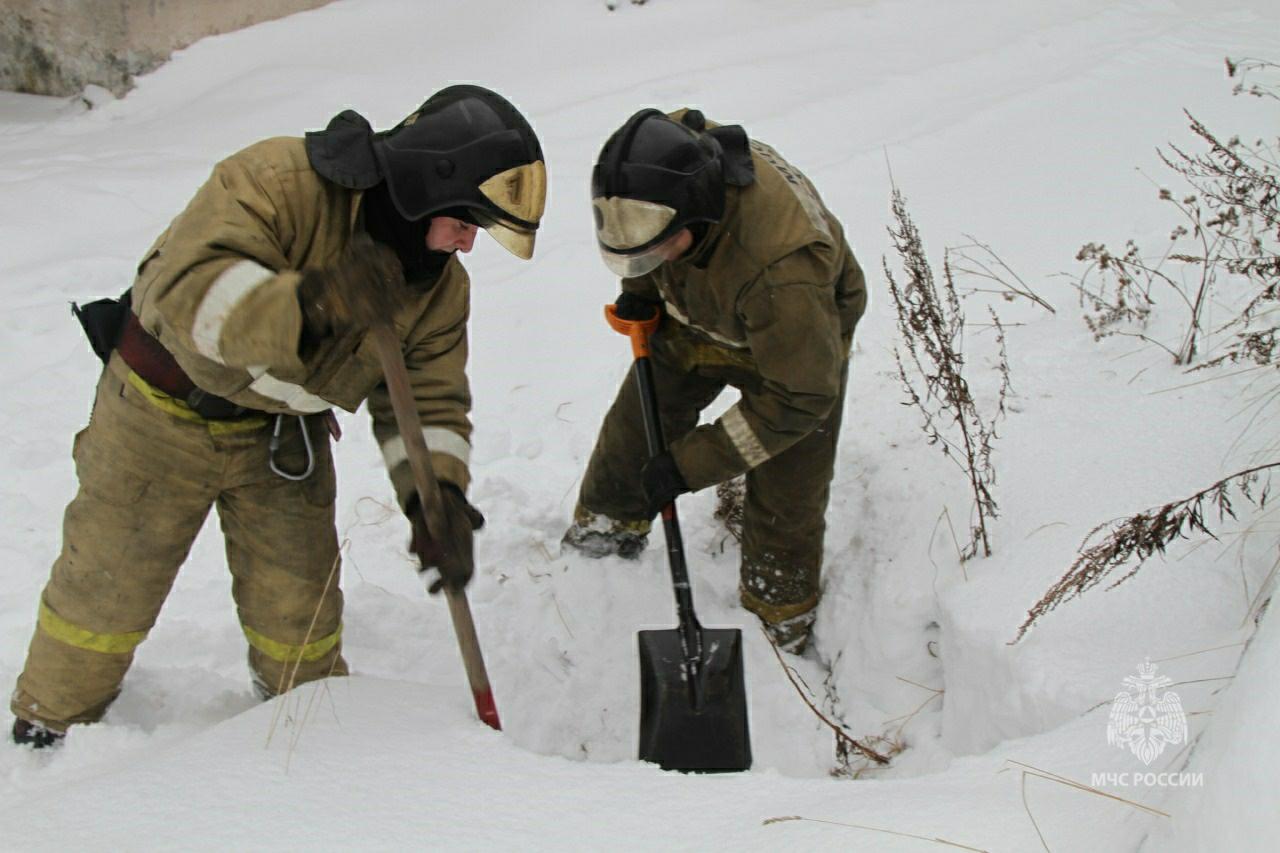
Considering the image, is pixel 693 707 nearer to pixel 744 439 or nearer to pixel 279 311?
pixel 744 439

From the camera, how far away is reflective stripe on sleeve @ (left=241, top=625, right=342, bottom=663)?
2.60 m

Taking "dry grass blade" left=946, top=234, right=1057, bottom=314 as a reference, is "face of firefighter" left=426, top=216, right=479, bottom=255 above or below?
above

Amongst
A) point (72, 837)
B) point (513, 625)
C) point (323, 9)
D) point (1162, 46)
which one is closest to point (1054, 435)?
point (513, 625)

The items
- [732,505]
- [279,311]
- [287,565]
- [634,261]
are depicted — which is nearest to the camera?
[279,311]

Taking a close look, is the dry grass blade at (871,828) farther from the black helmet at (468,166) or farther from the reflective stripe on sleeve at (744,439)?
the black helmet at (468,166)

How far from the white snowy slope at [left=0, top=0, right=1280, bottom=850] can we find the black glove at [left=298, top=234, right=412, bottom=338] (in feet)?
2.83

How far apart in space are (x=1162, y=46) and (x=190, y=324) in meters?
6.65

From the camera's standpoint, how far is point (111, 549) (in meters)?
2.31

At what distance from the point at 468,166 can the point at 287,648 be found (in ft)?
4.40

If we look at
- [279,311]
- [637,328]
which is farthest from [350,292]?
[637,328]

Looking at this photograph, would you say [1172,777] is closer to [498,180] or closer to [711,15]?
[498,180]

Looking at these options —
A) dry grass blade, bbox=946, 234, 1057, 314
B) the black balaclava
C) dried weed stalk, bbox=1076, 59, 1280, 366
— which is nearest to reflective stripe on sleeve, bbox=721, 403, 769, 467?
the black balaclava

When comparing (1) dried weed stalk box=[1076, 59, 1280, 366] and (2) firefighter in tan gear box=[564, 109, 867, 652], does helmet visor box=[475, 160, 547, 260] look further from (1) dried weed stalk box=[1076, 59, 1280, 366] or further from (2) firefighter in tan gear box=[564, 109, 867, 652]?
(1) dried weed stalk box=[1076, 59, 1280, 366]

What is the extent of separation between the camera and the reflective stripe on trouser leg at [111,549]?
7.43 ft
